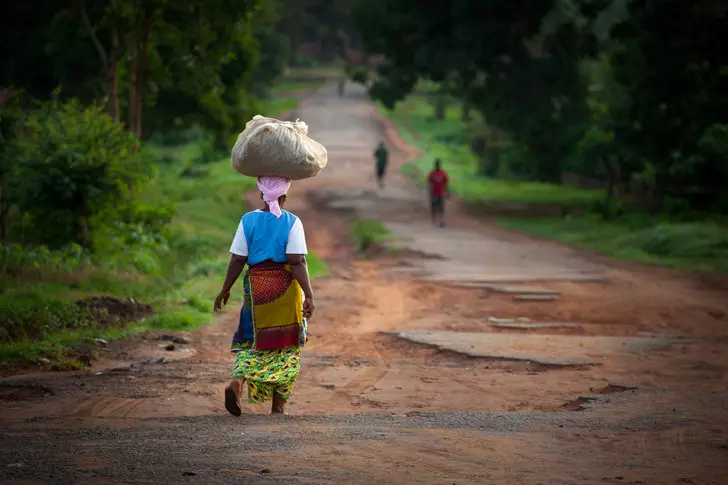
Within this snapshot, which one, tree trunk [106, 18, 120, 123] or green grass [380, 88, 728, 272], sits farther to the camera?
tree trunk [106, 18, 120, 123]

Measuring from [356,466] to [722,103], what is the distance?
2379 cm

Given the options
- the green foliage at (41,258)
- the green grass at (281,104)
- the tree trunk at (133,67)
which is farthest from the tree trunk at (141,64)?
the green grass at (281,104)

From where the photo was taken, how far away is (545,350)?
12.0 metres

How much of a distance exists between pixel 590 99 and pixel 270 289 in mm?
33673

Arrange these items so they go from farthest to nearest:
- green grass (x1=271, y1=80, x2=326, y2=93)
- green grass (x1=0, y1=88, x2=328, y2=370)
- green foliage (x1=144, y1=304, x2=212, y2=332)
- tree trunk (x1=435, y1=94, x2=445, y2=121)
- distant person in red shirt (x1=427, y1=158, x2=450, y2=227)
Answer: green grass (x1=271, y1=80, x2=326, y2=93), tree trunk (x1=435, y1=94, x2=445, y2=121), distant person in red shirt (x1=427, y1=158, x2=450, y2=227), green foliage (x1=144, y1=304, x2=212, y2=332), green grass (x1=0, y1=88, x2=328, y2=370)

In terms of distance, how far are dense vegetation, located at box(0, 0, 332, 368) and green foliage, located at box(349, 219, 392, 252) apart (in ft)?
9.41

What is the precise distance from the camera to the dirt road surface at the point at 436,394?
593 centimetres

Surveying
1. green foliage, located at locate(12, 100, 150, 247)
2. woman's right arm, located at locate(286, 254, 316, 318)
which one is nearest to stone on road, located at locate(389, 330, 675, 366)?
woman's right arm, located at locate(286, 254, 316, 318)

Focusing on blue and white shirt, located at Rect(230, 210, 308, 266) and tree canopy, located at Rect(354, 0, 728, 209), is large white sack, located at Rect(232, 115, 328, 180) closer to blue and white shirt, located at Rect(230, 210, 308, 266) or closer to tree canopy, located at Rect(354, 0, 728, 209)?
blue and white shirt, located at Rect(230, 210, 308, 266)

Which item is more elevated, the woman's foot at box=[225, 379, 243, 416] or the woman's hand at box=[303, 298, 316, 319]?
the woman's hand at box=[303, 298, 316, 319]

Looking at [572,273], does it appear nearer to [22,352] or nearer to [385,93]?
[22,352]

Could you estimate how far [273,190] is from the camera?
25.8 ft

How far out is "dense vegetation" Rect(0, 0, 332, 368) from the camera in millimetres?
13109

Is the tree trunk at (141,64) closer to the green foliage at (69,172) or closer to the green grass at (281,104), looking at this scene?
the green foliage at (69,172)
